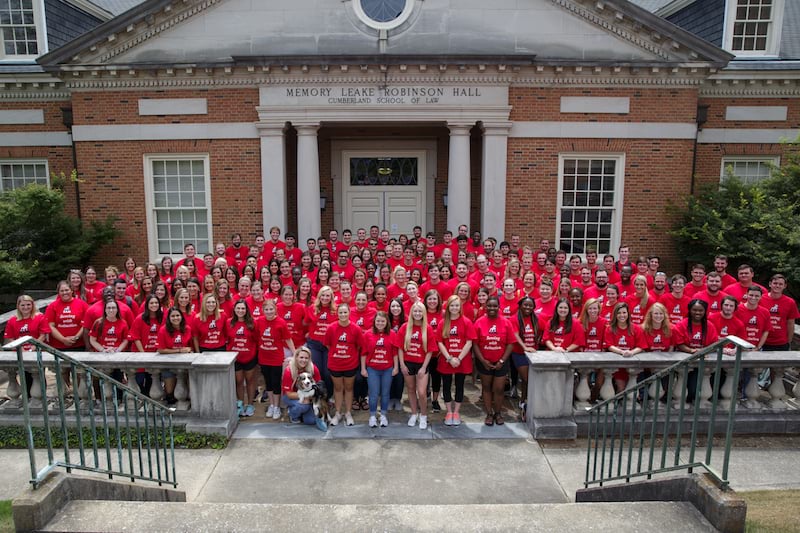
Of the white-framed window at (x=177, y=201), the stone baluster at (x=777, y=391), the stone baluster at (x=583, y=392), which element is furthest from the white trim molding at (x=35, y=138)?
the stone baluster at (x=777, y=391)

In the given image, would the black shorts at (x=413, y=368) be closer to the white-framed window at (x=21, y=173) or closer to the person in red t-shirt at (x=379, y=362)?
the person in red t-shirt at (x=379, y=362)

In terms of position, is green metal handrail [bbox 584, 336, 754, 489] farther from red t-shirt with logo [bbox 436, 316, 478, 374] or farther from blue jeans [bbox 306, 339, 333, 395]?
blue jeans [bbox 306, 339, 333, 395]

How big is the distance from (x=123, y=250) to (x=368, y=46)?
25.7 ft

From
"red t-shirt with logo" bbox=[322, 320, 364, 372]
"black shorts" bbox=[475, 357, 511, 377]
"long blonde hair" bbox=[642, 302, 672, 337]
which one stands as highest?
"long blonde hair" bbox=[642, 302, 672, 337]

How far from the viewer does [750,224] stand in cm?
1127

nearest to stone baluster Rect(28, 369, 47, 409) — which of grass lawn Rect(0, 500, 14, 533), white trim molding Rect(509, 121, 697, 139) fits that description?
grass lawn Rect(0, 500, 14, 533)

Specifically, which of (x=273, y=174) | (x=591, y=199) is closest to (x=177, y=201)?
(x=273, y=174)

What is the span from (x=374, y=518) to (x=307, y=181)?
10407mm

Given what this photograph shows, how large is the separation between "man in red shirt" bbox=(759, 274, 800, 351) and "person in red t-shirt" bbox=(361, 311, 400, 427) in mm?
5231

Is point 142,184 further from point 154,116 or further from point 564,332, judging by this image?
point 564,332

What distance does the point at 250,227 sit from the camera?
45.0 feet

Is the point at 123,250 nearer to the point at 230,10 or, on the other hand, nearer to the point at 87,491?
the point at 230,10

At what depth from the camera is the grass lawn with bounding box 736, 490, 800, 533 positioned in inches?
160

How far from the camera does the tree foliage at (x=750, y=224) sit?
427 inches
